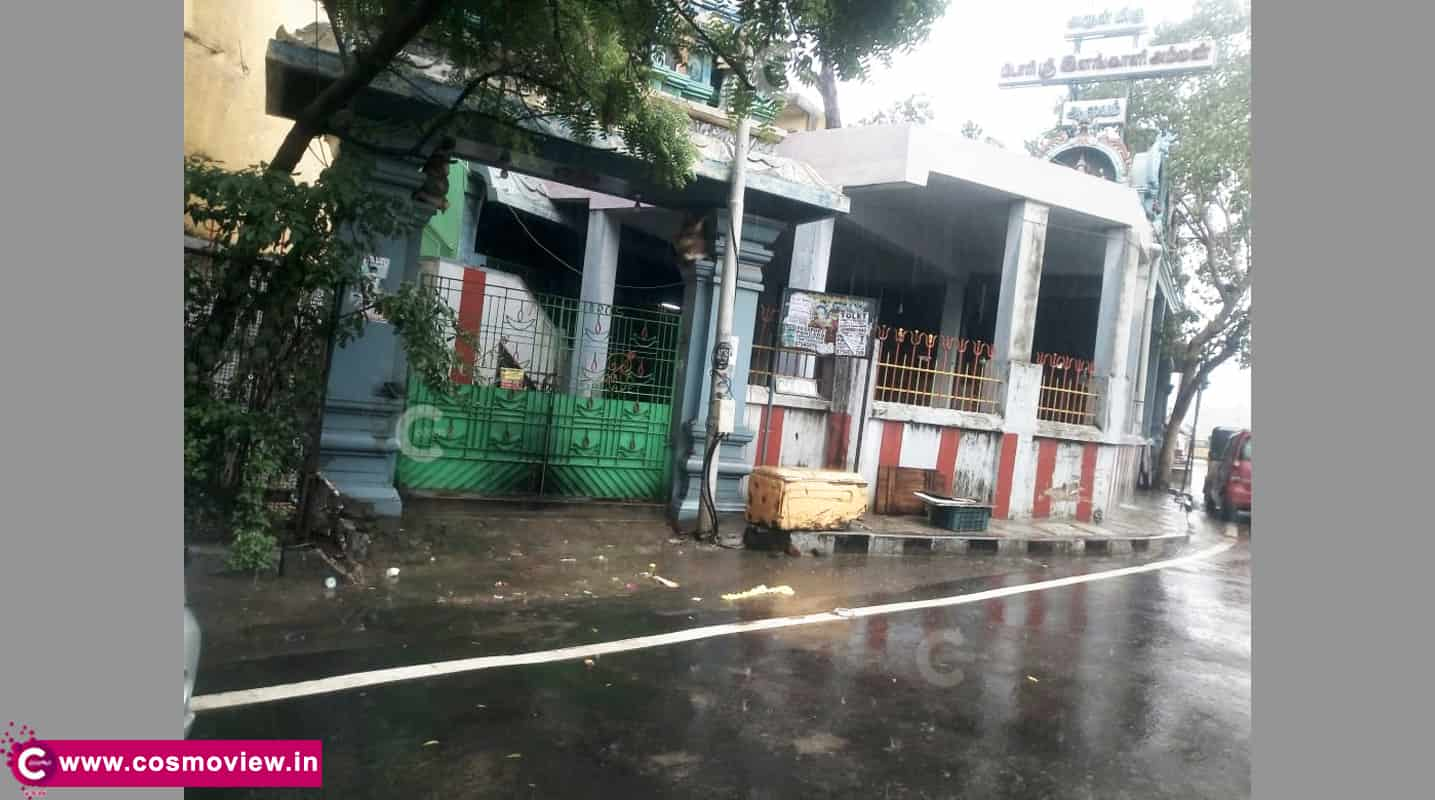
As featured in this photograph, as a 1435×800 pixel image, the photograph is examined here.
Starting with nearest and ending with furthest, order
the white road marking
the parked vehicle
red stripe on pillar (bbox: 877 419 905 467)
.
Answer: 1. the parked vehicle
2. the white road marking
3. red stripe on pillar (bbox: 877 419 905 467)

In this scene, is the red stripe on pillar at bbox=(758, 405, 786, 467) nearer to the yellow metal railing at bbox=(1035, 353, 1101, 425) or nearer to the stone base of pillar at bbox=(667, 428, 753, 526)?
the stone base of pillar at bbox=(667, 428, 753, 526)

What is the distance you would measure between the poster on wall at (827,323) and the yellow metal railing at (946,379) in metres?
0.90

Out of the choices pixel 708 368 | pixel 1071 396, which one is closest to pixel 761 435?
pixel 708 368

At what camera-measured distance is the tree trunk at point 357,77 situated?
14.4ft

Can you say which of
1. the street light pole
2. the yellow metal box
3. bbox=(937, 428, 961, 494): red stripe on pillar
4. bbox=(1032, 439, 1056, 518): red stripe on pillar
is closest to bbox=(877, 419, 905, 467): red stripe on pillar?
bbox=(937, 428, 961, 494): red stripe on pillar

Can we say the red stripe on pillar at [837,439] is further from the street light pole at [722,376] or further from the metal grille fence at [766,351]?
the street light pole at [722,376]

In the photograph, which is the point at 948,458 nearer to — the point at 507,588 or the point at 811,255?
the point at 811,255

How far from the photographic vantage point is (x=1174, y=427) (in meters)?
18.1

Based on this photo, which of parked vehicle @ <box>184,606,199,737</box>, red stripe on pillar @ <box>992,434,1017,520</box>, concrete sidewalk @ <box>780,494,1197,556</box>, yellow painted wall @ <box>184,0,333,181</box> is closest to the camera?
parked vehicle @ <box>184,606,199,737</box>

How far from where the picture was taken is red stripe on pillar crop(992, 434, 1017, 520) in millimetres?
10719

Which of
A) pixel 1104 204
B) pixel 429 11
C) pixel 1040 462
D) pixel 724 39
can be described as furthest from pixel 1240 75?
pixel 1104 204

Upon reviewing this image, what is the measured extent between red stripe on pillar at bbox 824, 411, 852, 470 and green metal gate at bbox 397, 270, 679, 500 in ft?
6.67

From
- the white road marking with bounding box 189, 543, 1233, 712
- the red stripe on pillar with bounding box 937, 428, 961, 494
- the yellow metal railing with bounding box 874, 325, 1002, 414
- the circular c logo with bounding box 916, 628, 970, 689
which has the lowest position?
the white road marking with bounding box 189, 543, 1233, 712
